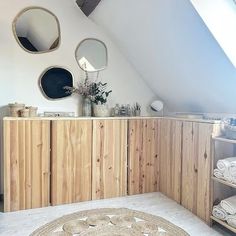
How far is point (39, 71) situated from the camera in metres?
2.78

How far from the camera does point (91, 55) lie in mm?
3023

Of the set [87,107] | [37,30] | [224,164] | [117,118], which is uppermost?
[37,30]

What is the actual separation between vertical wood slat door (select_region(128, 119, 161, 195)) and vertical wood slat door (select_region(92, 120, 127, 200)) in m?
0.09

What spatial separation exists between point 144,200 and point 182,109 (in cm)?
116

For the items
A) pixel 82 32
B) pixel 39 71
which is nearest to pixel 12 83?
pixel 39 71

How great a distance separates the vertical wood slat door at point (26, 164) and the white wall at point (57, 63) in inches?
15.5

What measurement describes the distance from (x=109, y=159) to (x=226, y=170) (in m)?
1.24

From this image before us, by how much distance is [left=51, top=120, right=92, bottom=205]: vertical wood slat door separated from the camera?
8.46 ft

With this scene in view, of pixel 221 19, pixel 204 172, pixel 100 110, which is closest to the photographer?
pixel 221 19

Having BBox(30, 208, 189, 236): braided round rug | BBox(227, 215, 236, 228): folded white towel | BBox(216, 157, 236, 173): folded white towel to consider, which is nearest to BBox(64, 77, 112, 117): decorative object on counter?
BBox(30, 208, 189, 236): braided round rug

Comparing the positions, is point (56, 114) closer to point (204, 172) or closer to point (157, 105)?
point (157, 105)

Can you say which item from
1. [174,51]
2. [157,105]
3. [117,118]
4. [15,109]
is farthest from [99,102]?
[174,51]

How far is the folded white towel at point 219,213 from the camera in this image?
6.70 feet

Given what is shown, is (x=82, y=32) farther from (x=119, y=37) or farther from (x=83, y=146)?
(x=83, y=146)
